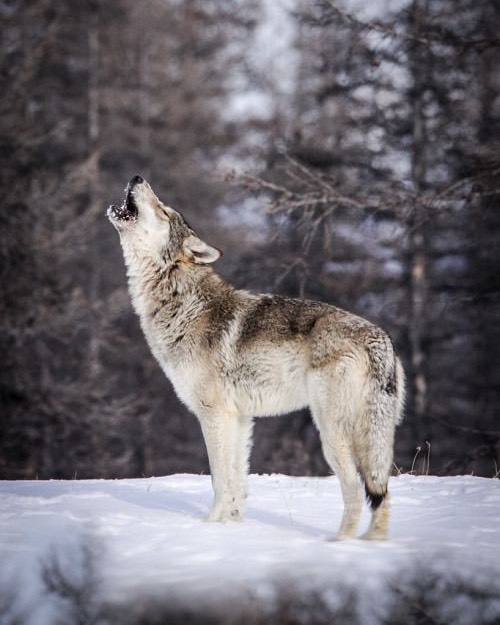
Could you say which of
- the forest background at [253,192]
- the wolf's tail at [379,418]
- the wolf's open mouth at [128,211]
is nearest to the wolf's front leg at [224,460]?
the wolf's tail at [379,418]

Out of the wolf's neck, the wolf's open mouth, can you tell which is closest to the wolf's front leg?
the wolf's neck

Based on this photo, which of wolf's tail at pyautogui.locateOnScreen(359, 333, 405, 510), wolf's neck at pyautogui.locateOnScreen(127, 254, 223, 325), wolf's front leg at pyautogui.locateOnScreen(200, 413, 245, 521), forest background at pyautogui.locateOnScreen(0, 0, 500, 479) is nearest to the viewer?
wolf's tail at pyautogui.locateOnScreen(359, 333, 405, 510)

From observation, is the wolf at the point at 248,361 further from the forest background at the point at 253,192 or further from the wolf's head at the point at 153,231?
the forest background at the point at 253,192

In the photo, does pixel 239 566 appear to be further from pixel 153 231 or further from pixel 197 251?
pixel 153 231

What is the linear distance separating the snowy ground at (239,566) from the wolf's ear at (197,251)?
2234 millimetres

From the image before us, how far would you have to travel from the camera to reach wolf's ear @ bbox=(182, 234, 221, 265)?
6.76m

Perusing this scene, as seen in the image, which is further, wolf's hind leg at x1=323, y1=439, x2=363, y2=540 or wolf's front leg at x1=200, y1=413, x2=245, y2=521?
wolf's front leg at x1=200, y1=413, x2=245, y2=521

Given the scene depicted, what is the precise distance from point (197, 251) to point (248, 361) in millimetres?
1309

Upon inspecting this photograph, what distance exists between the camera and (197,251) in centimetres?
680

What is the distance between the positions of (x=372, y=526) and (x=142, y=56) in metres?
20.5

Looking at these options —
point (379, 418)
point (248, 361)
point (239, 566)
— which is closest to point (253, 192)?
point (248, 361)

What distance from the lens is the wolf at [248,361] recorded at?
17.9 feet

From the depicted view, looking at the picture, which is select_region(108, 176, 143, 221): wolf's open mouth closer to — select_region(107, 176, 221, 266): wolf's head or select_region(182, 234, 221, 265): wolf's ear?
select_region(107, 176, 221, 266): wolf's head

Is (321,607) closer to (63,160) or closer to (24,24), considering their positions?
(24,24)
